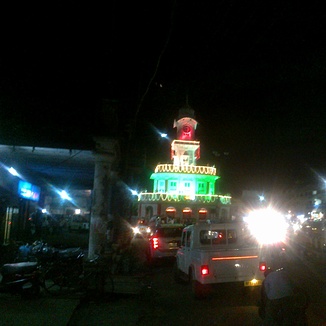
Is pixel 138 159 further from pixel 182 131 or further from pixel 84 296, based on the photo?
pixel 182 131

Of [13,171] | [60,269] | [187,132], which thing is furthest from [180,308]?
[187,132]

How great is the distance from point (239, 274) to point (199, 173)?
44815 millimetres

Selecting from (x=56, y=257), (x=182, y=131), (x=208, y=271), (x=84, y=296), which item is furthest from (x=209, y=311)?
(x=182, y=131)

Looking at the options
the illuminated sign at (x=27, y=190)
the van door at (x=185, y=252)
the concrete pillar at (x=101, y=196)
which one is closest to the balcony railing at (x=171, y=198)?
the illuminated sign at (x=27, y=190)

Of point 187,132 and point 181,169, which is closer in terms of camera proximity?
point 181,169

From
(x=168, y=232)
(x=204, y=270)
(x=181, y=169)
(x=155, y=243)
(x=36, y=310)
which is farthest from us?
(x=181, y=169)

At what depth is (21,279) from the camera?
27.2 feet

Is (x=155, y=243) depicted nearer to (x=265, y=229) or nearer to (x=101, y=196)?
(x=101, y=196)

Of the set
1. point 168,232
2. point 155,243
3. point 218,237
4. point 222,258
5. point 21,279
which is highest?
point 218,237

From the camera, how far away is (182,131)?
191ft

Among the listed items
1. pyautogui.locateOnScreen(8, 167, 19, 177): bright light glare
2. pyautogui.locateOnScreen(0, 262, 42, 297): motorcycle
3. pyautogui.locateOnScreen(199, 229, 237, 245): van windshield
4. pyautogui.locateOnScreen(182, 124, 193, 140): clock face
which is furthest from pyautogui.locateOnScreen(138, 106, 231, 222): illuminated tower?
pyautogui.locateOnScreen(0, 262, 42, 297): motorcycle

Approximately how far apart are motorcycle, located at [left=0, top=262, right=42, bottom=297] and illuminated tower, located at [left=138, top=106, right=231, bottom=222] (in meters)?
41.2

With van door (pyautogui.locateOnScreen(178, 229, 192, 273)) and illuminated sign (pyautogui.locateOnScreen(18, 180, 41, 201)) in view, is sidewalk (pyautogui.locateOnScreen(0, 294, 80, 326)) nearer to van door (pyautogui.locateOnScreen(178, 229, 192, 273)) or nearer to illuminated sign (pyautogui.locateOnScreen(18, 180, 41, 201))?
van door (pyautogui.locateOnScreen(178, 229, 192, 273))

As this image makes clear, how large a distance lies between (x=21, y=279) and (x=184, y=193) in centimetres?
4476
